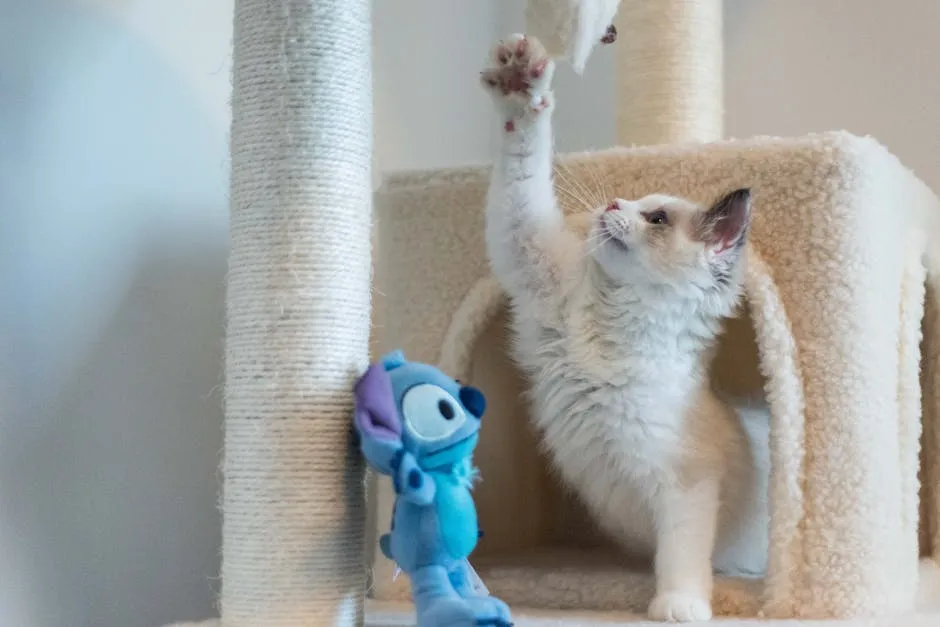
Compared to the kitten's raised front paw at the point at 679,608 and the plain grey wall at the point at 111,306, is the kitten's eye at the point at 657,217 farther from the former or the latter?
the plain grey wall at the point at 111,306

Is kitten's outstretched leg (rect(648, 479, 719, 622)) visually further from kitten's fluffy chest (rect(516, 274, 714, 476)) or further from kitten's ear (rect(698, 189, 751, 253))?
kitten's ear (rect(698, 189, 751, 253))

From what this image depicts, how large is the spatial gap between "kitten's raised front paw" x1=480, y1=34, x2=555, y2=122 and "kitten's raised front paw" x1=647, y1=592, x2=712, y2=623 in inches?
20.0

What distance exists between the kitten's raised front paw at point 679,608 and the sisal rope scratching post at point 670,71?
0.71 metres

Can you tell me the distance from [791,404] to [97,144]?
0.80m

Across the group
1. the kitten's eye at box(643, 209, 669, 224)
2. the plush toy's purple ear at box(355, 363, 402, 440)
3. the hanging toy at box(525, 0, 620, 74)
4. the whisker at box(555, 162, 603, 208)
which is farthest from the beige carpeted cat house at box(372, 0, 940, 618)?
the plush toy's purple ear at box(355, 363, 402, 440)

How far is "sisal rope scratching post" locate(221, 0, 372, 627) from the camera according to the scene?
84 cm

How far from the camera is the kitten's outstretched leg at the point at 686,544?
1.02m

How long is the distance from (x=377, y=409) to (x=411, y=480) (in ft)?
0.23

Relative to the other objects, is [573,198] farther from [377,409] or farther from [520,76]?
[377,409]

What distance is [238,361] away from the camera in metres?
0.87

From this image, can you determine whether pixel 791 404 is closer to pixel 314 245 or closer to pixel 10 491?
pixel 314 245

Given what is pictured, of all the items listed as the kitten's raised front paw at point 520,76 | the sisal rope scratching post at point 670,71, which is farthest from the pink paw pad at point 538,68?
the sisal rope scratching post at point 670,71

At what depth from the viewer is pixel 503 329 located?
1.33 meters

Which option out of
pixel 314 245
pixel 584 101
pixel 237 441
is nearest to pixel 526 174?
pixel 314 245
